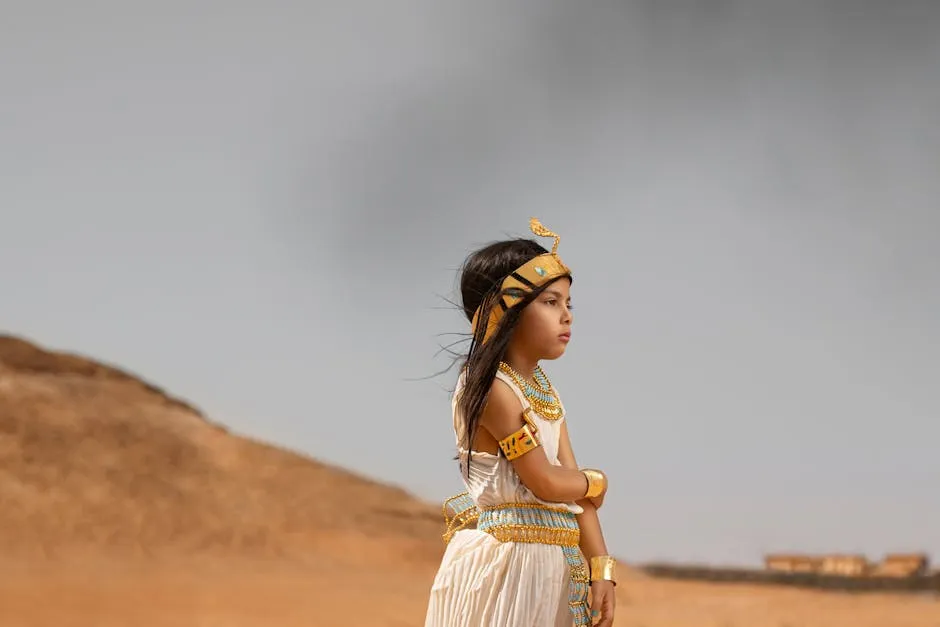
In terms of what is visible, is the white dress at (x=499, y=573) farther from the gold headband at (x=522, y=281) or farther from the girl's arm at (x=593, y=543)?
the gold headband at (x=522, y=281)

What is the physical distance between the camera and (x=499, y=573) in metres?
3.46

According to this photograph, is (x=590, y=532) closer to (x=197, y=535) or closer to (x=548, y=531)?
(x=548, y=531)

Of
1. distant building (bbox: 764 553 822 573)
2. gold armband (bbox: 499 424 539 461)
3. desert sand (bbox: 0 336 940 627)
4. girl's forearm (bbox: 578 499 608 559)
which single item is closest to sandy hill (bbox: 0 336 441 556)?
desert sand (bbox: 0 336 940 627)

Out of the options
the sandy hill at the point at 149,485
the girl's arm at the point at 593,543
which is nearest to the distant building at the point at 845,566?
the sandy hill at the point at 149,485

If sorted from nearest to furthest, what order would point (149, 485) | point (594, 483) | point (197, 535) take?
point (594, 483)
point (197, 535)
point (149, 485)

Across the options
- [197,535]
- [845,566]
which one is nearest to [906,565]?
[845,566]

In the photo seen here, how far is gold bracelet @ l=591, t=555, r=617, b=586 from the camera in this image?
3.51 metres

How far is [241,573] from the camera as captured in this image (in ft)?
39.5

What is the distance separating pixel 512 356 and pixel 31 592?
8.39m

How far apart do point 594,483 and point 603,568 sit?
265mm

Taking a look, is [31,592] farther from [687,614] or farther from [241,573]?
[687,614]

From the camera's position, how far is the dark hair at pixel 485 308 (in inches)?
139

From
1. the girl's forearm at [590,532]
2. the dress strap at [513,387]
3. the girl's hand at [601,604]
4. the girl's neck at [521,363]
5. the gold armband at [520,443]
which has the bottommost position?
the girl's hand at [601,604]

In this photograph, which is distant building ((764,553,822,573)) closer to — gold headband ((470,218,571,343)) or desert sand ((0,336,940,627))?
desert sand ((0,336,940,627))
